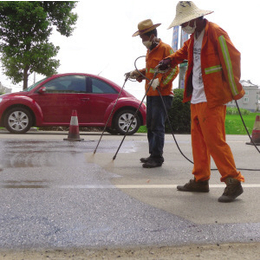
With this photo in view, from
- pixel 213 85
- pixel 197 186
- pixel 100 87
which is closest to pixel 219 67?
pixel 213 85

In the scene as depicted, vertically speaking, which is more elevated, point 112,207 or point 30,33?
point 30,33

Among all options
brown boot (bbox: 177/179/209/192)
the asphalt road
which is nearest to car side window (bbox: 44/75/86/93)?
the asphalt road

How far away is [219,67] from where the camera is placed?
3.99 meters

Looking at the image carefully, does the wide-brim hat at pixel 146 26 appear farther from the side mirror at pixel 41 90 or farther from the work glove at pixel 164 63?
the side mirror at pixel 41 90

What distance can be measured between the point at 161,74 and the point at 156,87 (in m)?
0.22

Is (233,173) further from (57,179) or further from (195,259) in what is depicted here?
(57,179)

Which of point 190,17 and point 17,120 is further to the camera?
point 17,120

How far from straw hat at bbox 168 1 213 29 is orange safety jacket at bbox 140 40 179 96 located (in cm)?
148

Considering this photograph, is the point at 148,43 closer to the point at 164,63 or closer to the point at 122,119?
the point at 164,63

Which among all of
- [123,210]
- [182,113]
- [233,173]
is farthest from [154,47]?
[182,113]

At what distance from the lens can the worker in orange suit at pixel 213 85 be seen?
3916 millimetres

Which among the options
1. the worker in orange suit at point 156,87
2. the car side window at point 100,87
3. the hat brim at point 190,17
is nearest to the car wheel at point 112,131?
the car side window at point 100,87

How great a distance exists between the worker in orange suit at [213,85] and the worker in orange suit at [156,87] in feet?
5.12

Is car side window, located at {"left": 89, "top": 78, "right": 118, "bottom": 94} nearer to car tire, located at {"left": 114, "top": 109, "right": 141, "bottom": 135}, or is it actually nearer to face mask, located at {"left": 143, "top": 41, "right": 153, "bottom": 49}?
car tire, located at {"left": 114, "top": 109, "right": 141, "bottom": 135}
